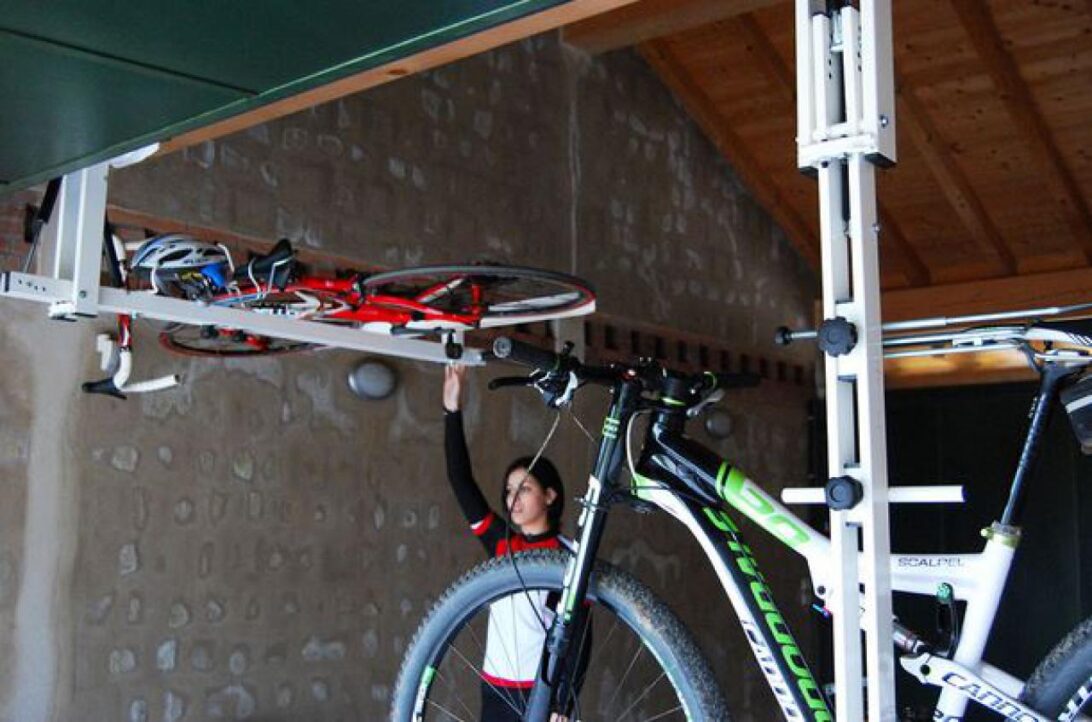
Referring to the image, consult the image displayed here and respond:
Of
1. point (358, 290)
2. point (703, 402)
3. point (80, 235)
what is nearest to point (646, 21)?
point (358, 290)

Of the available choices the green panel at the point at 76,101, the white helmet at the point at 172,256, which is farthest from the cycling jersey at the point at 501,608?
the green panel at the point at 76,101

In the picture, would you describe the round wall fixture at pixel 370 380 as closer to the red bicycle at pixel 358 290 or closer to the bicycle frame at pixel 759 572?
the red bicycle at pixel 358 290

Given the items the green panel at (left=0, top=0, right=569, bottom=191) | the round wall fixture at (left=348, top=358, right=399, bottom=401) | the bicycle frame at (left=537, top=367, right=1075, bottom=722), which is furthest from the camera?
the round wall fixture at (left=348, top=358, right=399, bottom=401)

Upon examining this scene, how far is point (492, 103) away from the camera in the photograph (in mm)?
6328

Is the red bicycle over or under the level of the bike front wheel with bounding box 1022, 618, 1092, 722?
over

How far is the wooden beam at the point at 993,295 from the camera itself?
24.0ft

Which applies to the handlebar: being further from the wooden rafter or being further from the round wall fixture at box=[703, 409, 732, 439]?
the round wall fixture at box=[703, 409, 732, 439]

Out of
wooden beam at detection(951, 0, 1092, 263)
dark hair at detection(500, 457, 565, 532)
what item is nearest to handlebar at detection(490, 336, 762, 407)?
dark hair at detection(500, 457, 565, 532)

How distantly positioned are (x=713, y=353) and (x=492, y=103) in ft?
7.45

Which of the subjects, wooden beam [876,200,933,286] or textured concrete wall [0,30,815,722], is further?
wooden beam [876,200,933,286]

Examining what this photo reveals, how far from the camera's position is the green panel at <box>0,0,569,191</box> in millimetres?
2094

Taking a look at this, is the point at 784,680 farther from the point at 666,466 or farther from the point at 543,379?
the point at 543,379

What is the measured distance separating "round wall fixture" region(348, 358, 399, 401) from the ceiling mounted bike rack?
8.00ft

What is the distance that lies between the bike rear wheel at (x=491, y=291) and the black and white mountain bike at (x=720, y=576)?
258 millimetres
